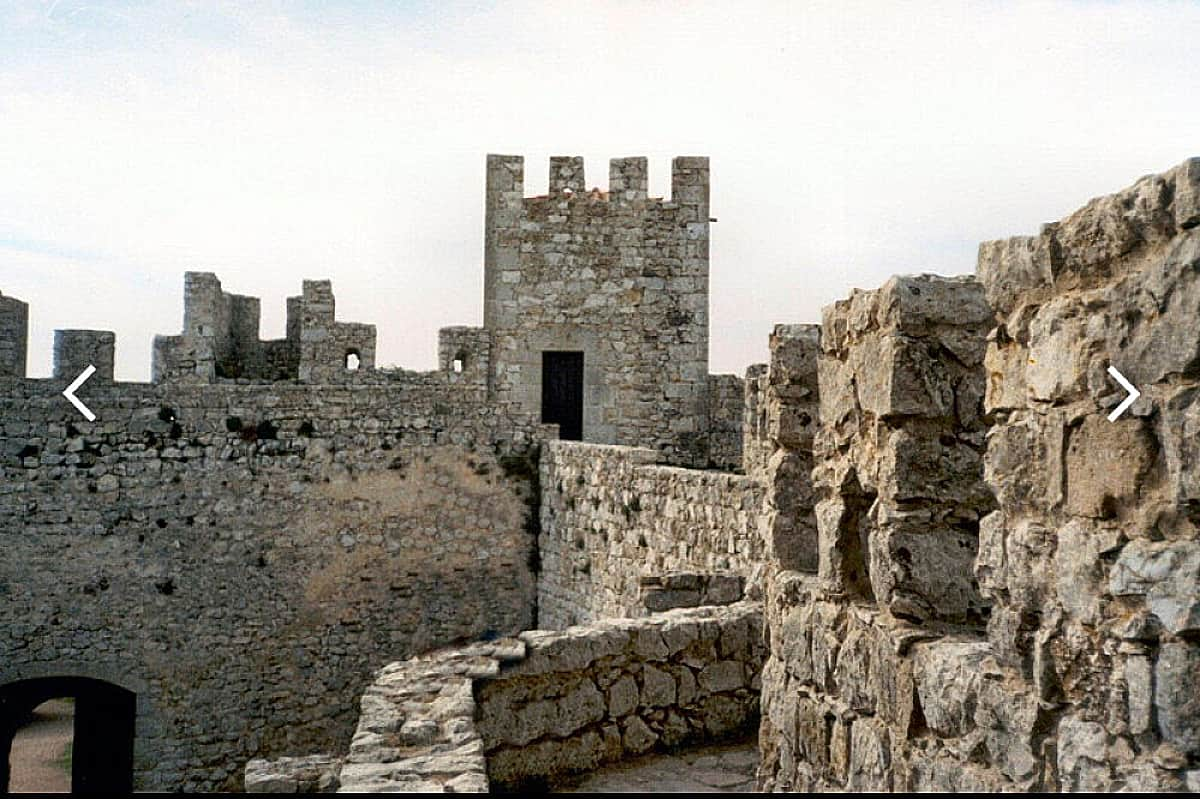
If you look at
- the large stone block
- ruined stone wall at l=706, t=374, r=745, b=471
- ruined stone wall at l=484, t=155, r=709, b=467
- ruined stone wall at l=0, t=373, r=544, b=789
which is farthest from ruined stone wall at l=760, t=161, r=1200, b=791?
ruined stone wall at l=706, t=374, r=745, b=471

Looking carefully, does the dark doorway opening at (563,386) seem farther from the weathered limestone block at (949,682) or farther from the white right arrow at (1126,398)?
the white right arrow at (1126,398)

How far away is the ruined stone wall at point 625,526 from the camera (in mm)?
9078

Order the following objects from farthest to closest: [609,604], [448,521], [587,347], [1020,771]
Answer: [587,347] < [448,521] < [609,604] < [1020,771]

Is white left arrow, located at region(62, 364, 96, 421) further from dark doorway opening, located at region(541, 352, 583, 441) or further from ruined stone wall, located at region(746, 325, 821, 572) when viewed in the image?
ruined stone wall, located at region(746, 325, 821, 572)

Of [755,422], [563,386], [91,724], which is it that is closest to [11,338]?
[91,724]

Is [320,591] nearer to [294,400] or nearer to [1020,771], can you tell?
[294,400]

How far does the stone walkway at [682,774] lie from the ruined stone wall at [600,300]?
1001cm

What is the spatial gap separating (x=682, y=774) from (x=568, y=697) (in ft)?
2.21

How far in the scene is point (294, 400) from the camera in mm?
13211

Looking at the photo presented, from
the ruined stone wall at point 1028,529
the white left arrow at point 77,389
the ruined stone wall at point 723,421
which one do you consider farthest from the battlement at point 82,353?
the ruined stone wall at point 1028,529

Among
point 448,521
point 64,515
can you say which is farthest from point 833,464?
point 64,515

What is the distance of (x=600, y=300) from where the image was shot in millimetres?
15836

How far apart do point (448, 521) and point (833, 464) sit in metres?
10.1

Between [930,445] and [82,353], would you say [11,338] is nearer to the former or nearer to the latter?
[82,353]
